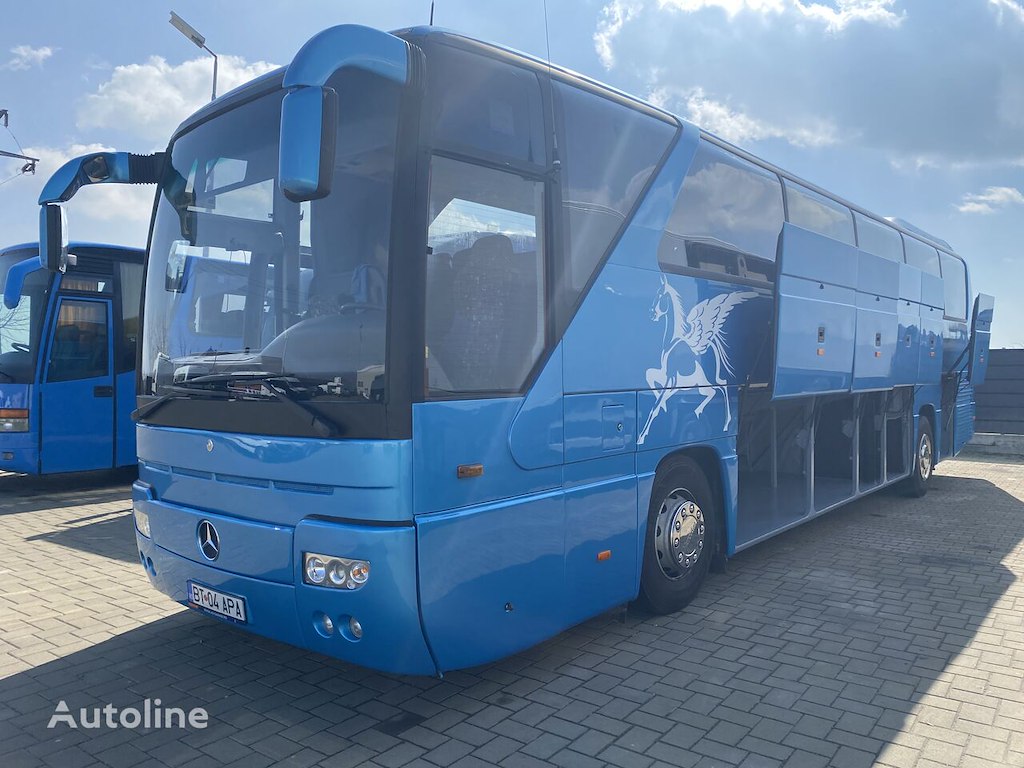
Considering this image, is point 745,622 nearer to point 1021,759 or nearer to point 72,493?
point 1021,759

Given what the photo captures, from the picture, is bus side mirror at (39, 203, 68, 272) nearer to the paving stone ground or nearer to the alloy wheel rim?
the paving stone ground

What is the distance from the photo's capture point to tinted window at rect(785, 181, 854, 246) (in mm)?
7361

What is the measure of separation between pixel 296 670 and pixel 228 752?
988mm

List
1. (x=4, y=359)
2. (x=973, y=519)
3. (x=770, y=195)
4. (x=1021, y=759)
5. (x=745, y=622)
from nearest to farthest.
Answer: (x=1021, y=759) < (x=745, y=622) < (x=770, y=195) < (x=973, y=519) < (x=4, y=359)

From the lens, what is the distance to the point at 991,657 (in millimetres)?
4816

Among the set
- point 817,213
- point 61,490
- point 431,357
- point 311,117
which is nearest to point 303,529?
point 431,357

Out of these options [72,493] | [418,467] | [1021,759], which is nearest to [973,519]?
[1021,759]

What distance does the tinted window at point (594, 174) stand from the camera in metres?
4.51

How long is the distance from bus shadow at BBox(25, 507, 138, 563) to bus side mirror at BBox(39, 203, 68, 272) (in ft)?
11.1

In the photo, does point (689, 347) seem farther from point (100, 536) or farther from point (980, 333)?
point (980, 333)

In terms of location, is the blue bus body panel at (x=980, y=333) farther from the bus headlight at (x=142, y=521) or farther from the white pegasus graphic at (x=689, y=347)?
the bus headlight at (x=142, y=521)

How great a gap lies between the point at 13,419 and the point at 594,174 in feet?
28.8

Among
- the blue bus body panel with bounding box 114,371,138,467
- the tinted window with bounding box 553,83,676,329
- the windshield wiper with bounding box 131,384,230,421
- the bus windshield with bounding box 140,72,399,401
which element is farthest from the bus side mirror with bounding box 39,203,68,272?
the blue bus body panel with bounding box 114,371,138,467

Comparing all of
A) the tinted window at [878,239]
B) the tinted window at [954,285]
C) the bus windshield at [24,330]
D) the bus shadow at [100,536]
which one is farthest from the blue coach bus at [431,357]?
the tinted window at [954,285]
